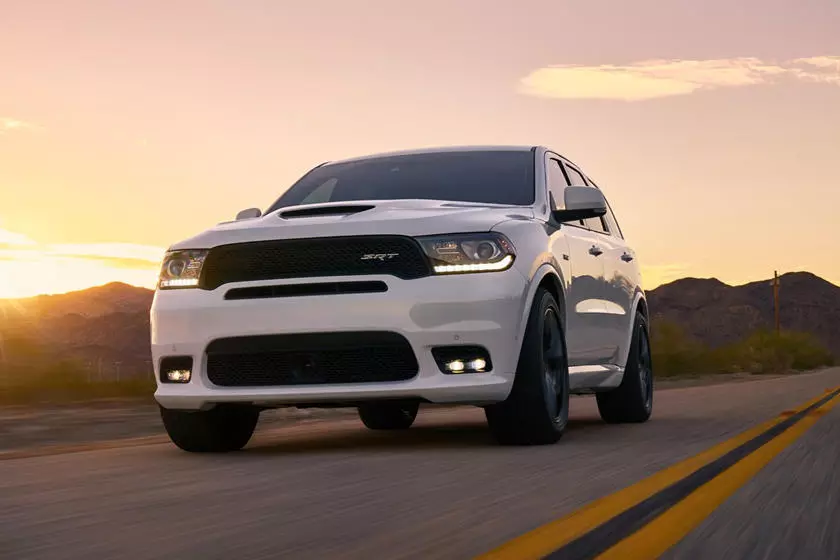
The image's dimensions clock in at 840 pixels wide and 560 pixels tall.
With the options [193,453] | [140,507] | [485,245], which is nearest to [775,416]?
[485,245]

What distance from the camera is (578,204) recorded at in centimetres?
896

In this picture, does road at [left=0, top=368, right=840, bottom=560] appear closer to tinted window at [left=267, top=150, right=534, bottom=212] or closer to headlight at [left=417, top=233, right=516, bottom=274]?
headlight at [left=417, top=233, right=516, bottom=274]

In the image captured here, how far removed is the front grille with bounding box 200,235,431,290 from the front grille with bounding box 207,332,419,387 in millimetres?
361

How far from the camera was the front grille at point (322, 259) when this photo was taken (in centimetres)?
756

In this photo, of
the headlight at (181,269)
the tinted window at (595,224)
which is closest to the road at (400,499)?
the headlight at (181,269)

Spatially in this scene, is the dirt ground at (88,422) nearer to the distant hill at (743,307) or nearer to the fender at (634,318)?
the fender at (634,318)

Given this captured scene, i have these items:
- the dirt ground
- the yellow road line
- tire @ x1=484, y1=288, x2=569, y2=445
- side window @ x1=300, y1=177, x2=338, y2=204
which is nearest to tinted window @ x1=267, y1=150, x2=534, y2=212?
side window @ x1=300, y1=177, x2=338, y2=204

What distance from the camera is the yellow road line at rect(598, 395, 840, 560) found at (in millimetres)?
4176

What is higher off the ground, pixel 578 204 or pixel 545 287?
pixel 578 204

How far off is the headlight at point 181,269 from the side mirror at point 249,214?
34.0 inches

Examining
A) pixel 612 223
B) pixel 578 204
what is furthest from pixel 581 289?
pixel 612 223

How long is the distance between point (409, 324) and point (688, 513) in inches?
105

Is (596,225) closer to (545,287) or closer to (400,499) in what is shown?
(545,287)

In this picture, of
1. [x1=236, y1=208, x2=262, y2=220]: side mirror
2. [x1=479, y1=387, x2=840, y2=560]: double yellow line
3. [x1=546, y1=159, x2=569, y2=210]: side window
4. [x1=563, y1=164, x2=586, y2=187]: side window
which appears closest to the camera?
[x1=479, y1=387, x2=840, y2=560]: double yellow line
